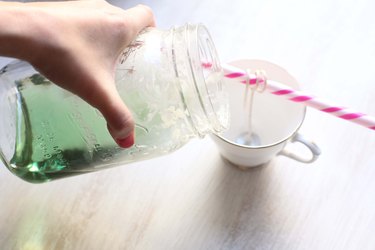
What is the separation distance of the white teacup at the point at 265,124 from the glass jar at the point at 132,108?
10 centimetres

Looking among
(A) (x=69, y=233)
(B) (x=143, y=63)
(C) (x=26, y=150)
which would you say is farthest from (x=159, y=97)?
(A) (x=69, y=233)

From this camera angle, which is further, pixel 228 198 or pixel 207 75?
pixel 228 198

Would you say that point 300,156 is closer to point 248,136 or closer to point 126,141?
point 248,136

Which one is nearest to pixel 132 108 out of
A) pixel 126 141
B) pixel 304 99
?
pixel 126 141

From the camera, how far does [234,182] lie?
61 cm

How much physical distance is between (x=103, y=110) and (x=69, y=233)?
0.27 metres

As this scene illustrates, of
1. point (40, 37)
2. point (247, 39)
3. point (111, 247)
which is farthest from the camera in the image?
point (247, 39)

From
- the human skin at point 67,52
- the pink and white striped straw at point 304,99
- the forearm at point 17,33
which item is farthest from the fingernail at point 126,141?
the pink and white striped straw at point 304,99

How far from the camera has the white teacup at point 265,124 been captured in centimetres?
55

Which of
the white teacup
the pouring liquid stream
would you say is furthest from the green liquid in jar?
the pouring liquid stream

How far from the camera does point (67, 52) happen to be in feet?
1.23

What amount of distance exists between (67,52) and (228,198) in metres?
0.32

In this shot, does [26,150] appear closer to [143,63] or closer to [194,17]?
[143,63]

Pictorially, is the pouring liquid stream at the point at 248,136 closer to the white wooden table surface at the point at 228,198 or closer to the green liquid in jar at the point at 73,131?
the white wooden table surface at the point at 228,198
